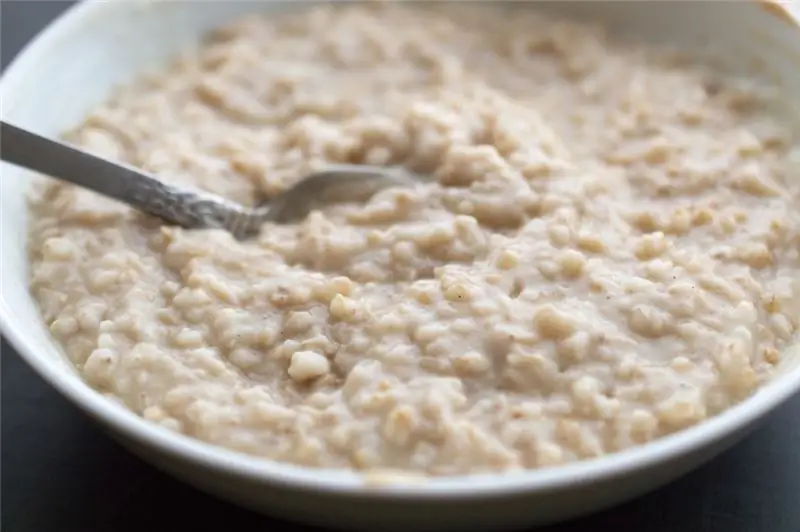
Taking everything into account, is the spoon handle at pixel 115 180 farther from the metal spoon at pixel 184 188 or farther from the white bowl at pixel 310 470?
the white bowl at pixel 310 470

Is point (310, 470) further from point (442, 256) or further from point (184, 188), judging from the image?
point (184, 188)

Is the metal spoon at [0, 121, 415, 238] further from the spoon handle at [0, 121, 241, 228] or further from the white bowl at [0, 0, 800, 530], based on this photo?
the white bowl at [0, 0, 800, 530]

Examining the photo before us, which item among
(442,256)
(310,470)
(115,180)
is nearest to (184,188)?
(115,180)

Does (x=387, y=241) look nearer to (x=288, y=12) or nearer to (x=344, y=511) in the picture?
(x=344, y=511)

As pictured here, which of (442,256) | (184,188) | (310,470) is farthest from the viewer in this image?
(184,188)

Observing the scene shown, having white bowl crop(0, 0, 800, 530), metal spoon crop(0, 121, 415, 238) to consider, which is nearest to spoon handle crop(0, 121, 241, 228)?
metal spoon crop(0, 121, 415, 238)

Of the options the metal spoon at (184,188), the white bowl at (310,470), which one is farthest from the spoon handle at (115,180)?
the white bowl at (310,470)
